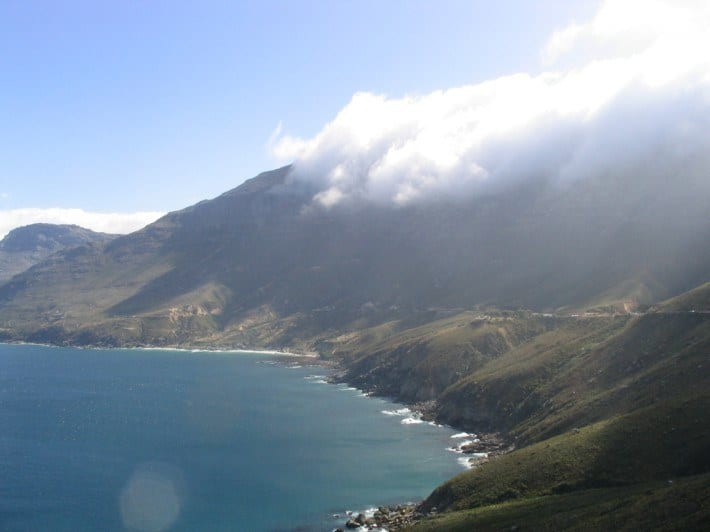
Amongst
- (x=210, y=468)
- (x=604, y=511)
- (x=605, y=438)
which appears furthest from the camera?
(x=210, y=468)

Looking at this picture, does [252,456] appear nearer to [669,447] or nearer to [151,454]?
[151,454]

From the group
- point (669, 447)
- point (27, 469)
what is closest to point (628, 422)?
point (669, 447)

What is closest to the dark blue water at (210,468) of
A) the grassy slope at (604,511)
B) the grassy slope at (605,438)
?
the grassy slope at (605,438)

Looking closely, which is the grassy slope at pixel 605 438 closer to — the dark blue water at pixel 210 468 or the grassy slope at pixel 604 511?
the grassy slope at pixel 604 511

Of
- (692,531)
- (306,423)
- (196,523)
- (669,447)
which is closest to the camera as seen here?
(692,531)

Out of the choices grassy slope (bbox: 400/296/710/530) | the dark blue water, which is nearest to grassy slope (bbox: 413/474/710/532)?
grassy slope (bbox: 400/296/710/530)

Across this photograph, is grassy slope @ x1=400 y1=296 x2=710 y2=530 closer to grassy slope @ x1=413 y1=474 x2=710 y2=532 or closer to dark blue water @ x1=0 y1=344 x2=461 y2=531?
grassy slope @ x1=413 y1=474 x2=710 y2=532

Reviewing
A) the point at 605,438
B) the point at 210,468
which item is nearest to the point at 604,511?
the point at 605,438

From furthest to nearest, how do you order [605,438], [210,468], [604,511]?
[210,468]
[605,438]
[604,511]

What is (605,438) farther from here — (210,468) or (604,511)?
(210,468)

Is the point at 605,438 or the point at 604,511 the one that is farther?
the point at 605,438

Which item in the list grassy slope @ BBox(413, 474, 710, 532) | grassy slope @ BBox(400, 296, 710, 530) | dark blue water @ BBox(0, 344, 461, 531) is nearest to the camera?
grassy slope @ BBox(413, 474, 710, 532)
